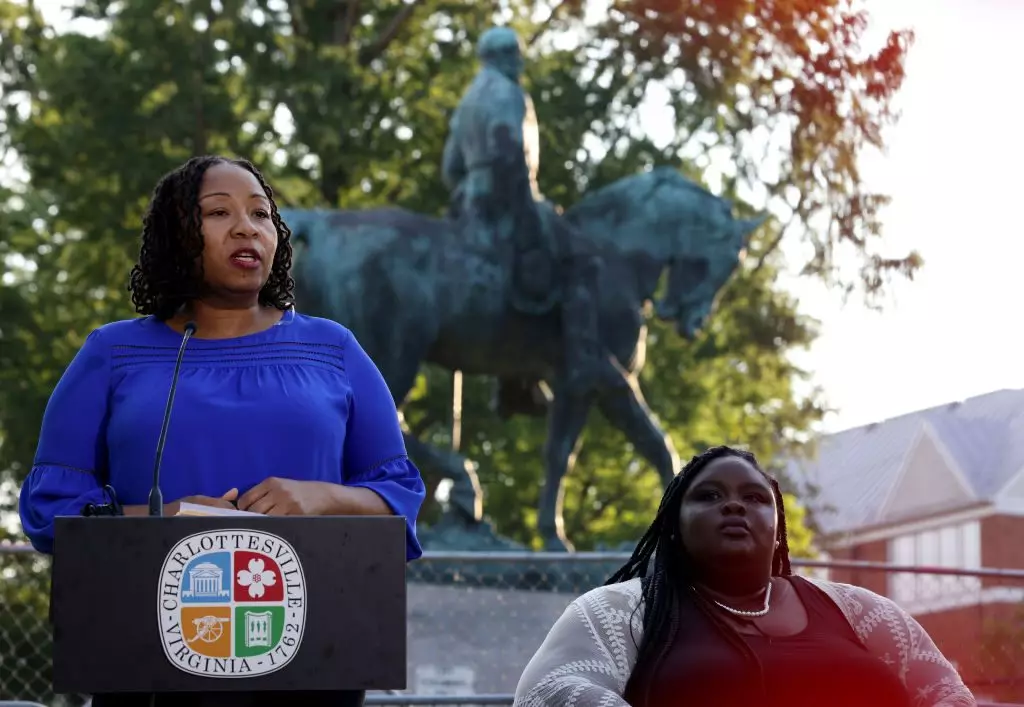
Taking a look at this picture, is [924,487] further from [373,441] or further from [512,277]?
[373,441]

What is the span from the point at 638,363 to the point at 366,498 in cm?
956

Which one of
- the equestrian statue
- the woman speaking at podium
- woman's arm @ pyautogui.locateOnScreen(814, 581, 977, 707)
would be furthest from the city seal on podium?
the equestrian statue

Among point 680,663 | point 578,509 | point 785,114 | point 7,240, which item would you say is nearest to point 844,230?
point 785,114

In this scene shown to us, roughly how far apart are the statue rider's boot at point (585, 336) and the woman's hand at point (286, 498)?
9143mm

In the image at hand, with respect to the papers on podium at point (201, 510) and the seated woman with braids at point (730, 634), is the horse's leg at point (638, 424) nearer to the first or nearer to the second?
the seated woman with braids at point (730, 634)

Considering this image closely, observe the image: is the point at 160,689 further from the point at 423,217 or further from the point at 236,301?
the point at 423,217

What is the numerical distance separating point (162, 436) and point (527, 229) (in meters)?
9.23

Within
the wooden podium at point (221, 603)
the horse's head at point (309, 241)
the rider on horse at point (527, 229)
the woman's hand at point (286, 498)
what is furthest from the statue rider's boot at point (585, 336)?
the wooden podium at point (221, 603)

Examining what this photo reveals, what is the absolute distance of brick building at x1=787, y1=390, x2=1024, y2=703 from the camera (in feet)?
31.3

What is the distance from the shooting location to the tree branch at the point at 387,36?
20469mm

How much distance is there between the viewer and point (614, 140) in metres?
20.9

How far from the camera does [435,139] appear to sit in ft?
67.3

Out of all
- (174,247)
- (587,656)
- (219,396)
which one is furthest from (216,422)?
(587,656)

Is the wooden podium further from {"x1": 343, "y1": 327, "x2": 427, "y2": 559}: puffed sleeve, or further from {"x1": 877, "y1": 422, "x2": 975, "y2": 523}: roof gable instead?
{"x1": 877, "y1": 422, "x2": 975, "y2": 523}: roof gable
